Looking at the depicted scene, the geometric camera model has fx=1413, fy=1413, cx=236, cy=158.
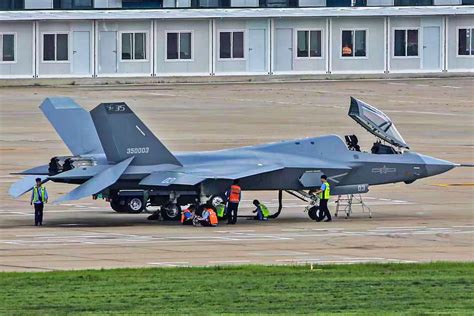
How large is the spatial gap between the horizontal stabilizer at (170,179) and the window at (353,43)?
5993 centimetres

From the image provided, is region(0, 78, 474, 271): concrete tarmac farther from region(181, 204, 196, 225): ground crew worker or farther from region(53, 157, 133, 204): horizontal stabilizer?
region(53, 157, 133, 204): horizontal stabilizer

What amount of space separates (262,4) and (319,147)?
57.4 meters

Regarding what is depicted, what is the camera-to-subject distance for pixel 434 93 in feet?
304

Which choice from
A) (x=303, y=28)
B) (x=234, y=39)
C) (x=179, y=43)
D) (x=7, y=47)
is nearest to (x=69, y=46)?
(x=7, y=47)

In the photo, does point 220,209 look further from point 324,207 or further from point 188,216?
point 324,207

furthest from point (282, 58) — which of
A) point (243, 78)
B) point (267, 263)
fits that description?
point (267, 263)

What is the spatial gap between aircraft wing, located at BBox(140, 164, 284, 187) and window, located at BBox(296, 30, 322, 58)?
5810cm

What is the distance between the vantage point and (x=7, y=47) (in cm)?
9906

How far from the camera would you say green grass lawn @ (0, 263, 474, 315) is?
24766 mm

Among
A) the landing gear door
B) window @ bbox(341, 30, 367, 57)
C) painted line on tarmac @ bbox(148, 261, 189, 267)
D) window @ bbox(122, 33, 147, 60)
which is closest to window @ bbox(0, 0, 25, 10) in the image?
window @ bbox(122, 33, 147, 60)

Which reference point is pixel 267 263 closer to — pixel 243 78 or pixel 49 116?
pixel 49 116

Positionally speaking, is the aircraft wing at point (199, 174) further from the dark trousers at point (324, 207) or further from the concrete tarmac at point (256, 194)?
the dark trousers at point (324, 207)

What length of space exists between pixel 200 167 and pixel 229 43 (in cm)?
5772

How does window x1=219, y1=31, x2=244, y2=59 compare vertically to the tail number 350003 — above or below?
above
